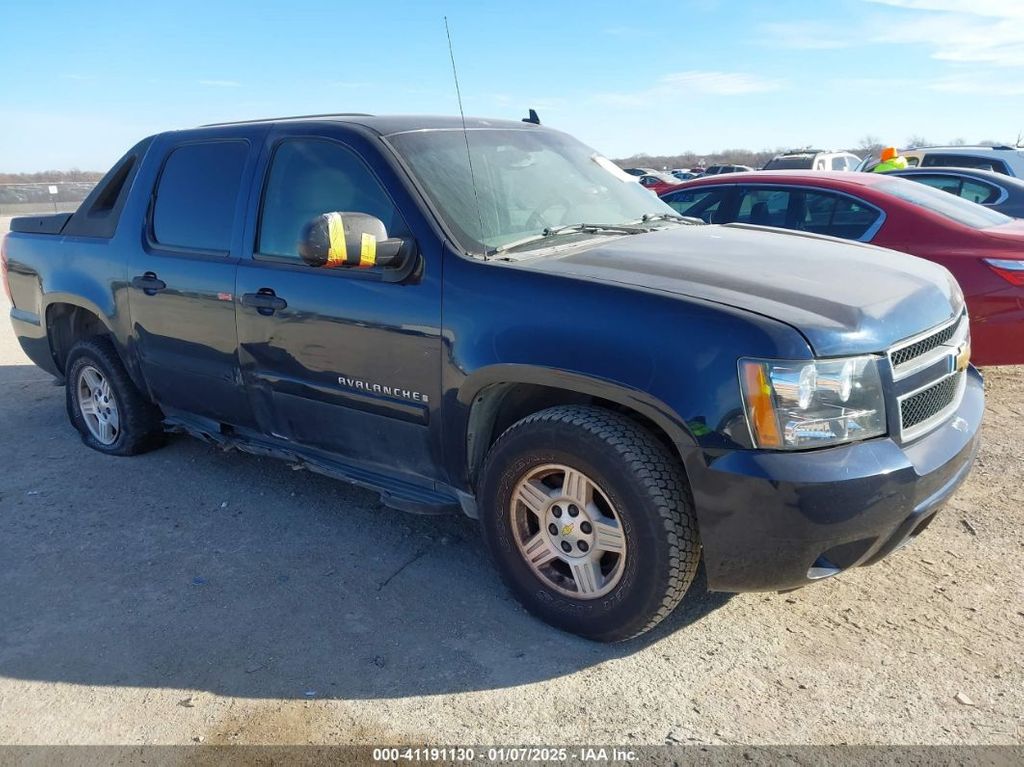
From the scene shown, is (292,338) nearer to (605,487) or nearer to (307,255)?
(307,255)

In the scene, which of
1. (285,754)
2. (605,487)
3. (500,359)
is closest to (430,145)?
(500,359)

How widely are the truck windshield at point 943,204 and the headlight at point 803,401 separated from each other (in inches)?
147

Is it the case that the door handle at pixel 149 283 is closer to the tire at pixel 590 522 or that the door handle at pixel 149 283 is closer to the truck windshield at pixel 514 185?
the truck windshield at pixel 514 185

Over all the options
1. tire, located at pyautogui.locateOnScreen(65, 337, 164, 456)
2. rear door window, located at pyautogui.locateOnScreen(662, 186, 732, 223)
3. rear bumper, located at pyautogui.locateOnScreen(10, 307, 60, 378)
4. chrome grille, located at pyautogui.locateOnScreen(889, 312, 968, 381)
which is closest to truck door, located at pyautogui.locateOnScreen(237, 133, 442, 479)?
tire, located at pyautogui.locateOnScreen(65, 337, 164, 456)

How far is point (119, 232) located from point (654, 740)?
393 centimetres

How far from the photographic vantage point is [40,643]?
313 centimetres

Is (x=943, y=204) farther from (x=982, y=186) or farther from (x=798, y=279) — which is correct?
(x=798, y=279)

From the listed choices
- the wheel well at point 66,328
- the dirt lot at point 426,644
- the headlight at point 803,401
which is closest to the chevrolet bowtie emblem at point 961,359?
the headlight at point 803,401

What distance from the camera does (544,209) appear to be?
11.9ft

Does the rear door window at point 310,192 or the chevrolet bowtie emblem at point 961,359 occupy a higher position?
the rear door window at point 310,192

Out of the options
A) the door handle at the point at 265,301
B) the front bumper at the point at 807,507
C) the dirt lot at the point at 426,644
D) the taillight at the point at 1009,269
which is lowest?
the dirt lot at the point at 426,644

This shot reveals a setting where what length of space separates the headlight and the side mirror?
1.43 metres

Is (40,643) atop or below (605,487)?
below

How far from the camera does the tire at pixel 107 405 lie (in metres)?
4.88
